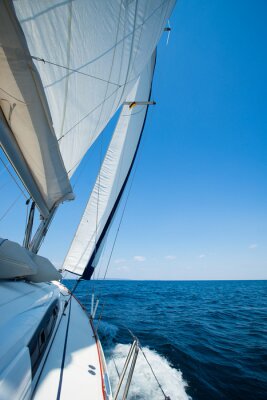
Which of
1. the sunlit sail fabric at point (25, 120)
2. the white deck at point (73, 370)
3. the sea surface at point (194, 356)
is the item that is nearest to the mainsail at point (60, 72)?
the sunlit sail fabric at point (25, 120)

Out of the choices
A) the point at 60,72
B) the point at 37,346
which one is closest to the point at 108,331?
the point at 37,346

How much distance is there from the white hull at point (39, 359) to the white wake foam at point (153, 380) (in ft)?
6.13

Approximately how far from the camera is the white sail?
511 cm

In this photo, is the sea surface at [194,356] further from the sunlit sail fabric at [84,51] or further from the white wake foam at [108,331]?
the sunlit sail fabric at [84,51]

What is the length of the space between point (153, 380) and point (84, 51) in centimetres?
571

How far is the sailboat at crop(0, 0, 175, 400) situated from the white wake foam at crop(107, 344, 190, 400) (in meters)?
1.62

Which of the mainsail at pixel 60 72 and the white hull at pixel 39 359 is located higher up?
the mainsail at pixel 60 72

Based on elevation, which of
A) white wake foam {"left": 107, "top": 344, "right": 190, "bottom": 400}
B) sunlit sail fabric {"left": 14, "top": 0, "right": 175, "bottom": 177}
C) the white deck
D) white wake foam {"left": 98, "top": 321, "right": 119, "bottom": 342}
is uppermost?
sunlit sail fabric {"left": 14, "top": 0, "right": 175, "bottom": 177}

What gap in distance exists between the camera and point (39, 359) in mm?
1866

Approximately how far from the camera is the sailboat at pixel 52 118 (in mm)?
1407

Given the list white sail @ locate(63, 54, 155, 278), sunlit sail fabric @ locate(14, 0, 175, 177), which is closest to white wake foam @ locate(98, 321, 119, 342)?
white sail @ locate(63, 54, 155, 278)

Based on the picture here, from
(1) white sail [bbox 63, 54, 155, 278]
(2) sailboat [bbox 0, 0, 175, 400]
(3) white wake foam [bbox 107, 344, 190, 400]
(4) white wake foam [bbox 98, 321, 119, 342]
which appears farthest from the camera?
(4) white wake foam [bbox 98, 321, 119, 342]

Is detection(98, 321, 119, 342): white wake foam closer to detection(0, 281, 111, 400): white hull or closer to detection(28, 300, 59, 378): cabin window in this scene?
detection(0, 281, 111, 400): white hull

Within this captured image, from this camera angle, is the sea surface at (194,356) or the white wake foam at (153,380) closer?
the white wake foam at (153,380)
